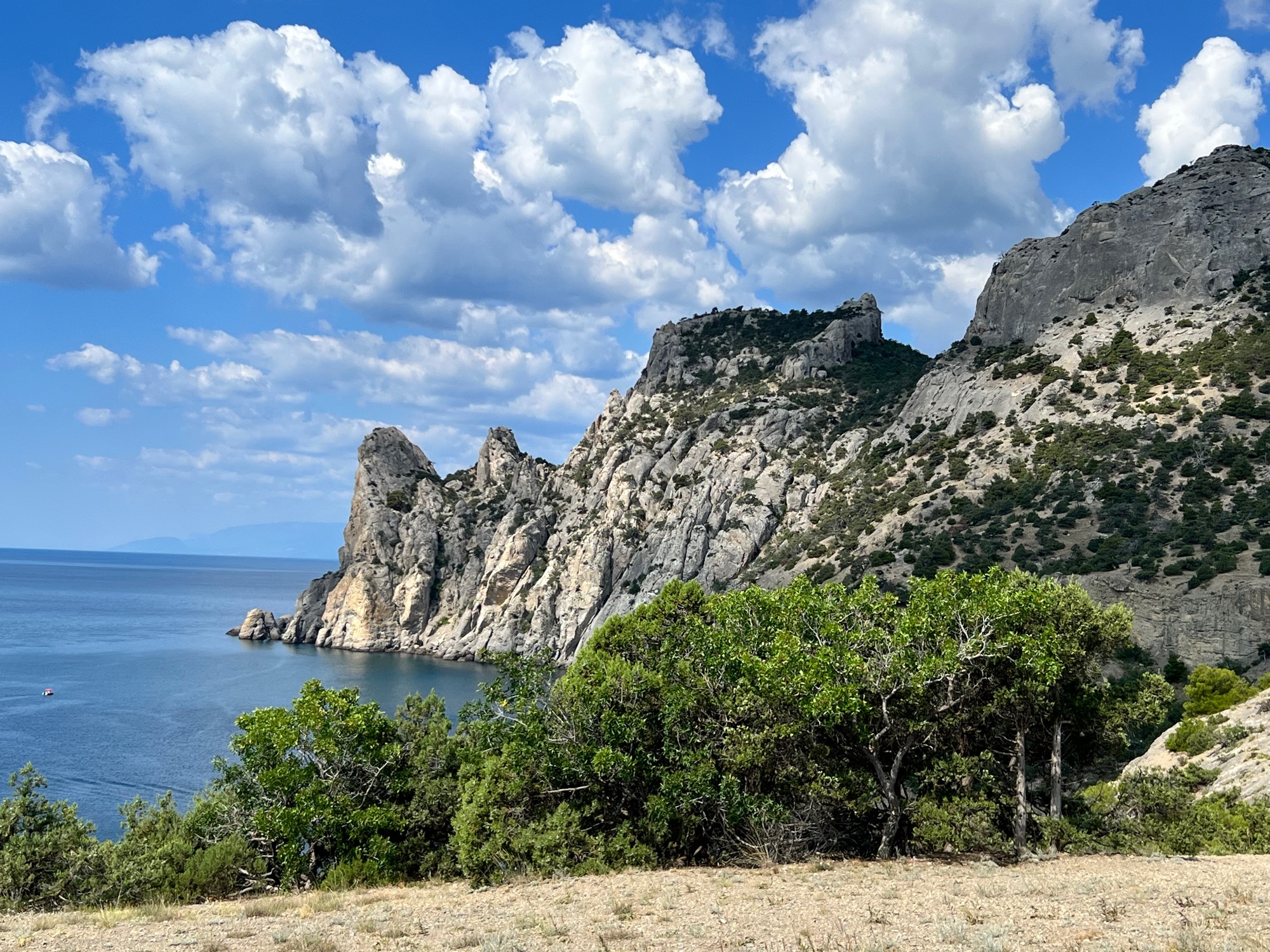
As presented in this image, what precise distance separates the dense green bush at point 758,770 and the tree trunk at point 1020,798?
56 mm

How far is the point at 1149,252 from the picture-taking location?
3115 inches

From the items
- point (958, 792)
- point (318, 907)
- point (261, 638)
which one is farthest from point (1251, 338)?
point (261, 638)

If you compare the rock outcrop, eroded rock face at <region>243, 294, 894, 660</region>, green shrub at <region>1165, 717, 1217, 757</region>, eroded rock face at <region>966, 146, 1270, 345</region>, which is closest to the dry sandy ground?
the rock outcrop

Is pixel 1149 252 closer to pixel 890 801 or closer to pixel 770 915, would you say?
pixel 890 801

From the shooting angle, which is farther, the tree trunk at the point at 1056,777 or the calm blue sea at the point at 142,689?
the calm blue sea at the point at 142,689

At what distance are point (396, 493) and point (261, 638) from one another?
31668 millimetres

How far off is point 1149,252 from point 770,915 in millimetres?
87617

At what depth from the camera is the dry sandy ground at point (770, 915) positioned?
1146 cm

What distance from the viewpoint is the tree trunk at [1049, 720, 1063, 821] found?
63.1 ft

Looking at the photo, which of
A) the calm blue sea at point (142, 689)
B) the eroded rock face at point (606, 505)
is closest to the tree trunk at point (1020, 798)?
the calm blue sea at point (142, 689)

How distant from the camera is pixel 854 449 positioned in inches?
3738

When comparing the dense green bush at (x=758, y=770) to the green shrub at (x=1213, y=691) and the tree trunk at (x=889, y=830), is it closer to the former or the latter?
the tree trunk at (x=889, y=830)

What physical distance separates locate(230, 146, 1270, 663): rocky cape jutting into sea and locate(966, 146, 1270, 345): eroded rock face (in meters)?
0.25

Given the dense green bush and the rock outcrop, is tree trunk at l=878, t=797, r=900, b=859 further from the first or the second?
the rock outcrop
